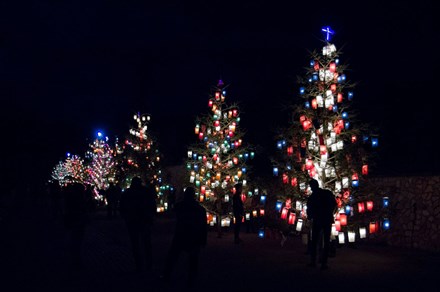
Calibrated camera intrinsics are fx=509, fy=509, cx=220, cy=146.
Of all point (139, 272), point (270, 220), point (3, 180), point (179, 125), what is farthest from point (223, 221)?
point (179, 125)

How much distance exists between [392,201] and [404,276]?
526 centimetres

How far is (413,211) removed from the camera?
14.2m

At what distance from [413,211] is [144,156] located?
19.0 m

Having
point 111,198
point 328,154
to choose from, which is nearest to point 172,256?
point 328,154

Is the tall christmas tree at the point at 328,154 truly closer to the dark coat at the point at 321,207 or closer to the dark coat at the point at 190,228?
the dark coat at the point at 321,207

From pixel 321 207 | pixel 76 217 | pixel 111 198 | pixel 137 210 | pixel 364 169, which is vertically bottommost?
pixel 76 217

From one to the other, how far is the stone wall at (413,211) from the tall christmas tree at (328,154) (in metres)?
0.72

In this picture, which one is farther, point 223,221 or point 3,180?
point 3,180

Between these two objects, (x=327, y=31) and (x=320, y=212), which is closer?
(x=320, y=212)

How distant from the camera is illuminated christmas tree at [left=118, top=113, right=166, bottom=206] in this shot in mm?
30438

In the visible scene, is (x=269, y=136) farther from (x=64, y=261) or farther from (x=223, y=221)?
(x=64, y=261)

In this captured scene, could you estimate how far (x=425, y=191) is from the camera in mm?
13859

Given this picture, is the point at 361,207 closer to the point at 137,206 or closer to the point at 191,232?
the point at 137,206

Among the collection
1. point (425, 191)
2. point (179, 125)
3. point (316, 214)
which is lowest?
point (316, 214)
